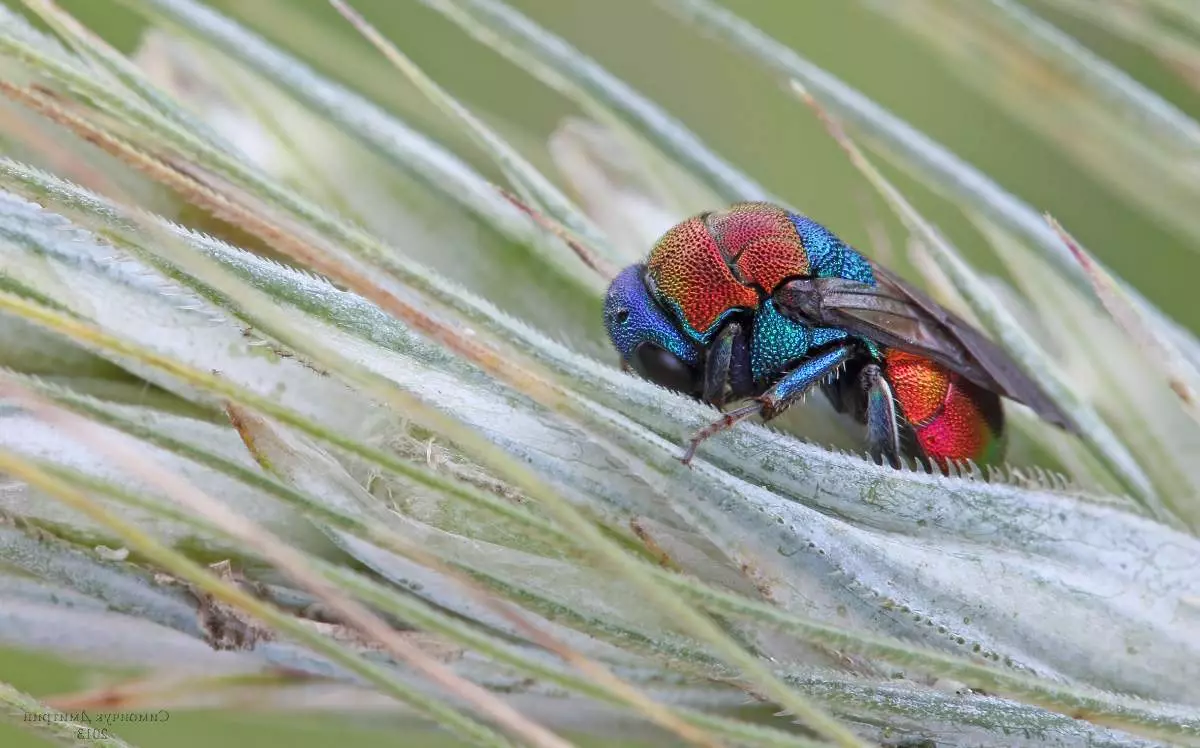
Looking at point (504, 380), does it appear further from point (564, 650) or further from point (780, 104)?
point (780, 104)

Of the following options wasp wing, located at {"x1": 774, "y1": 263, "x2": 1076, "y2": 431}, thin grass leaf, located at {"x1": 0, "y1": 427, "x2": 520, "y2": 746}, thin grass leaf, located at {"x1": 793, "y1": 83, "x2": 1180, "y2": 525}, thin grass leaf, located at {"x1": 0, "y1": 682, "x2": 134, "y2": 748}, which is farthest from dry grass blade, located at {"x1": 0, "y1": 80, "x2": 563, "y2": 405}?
wasp wing, located at {"x1": 774, "y1": 263, "x2": 1076, "y2": 431}

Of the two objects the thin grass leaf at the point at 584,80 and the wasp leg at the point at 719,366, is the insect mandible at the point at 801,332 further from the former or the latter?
the thin grass leaf at the point at 584,80

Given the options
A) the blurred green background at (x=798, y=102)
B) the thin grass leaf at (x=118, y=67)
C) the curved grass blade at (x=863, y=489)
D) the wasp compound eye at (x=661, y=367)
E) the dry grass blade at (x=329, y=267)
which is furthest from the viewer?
the blurred green background at (x=798, y=102)

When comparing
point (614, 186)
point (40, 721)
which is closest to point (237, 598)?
point (40, 721)

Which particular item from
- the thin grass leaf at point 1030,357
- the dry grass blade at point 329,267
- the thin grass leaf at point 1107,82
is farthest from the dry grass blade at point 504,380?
the thin grass leaf at point 1107,82

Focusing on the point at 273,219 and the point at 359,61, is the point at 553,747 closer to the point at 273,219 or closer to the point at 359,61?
the point at 273,219

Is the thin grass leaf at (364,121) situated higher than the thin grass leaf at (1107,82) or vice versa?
the thin grass leaf at (1107,82)

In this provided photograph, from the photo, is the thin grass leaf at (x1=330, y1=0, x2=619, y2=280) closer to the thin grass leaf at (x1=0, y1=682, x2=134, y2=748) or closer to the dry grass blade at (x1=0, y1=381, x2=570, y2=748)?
the dry grass blade at (x1=0, y1=381, x2=570, y2=748)
